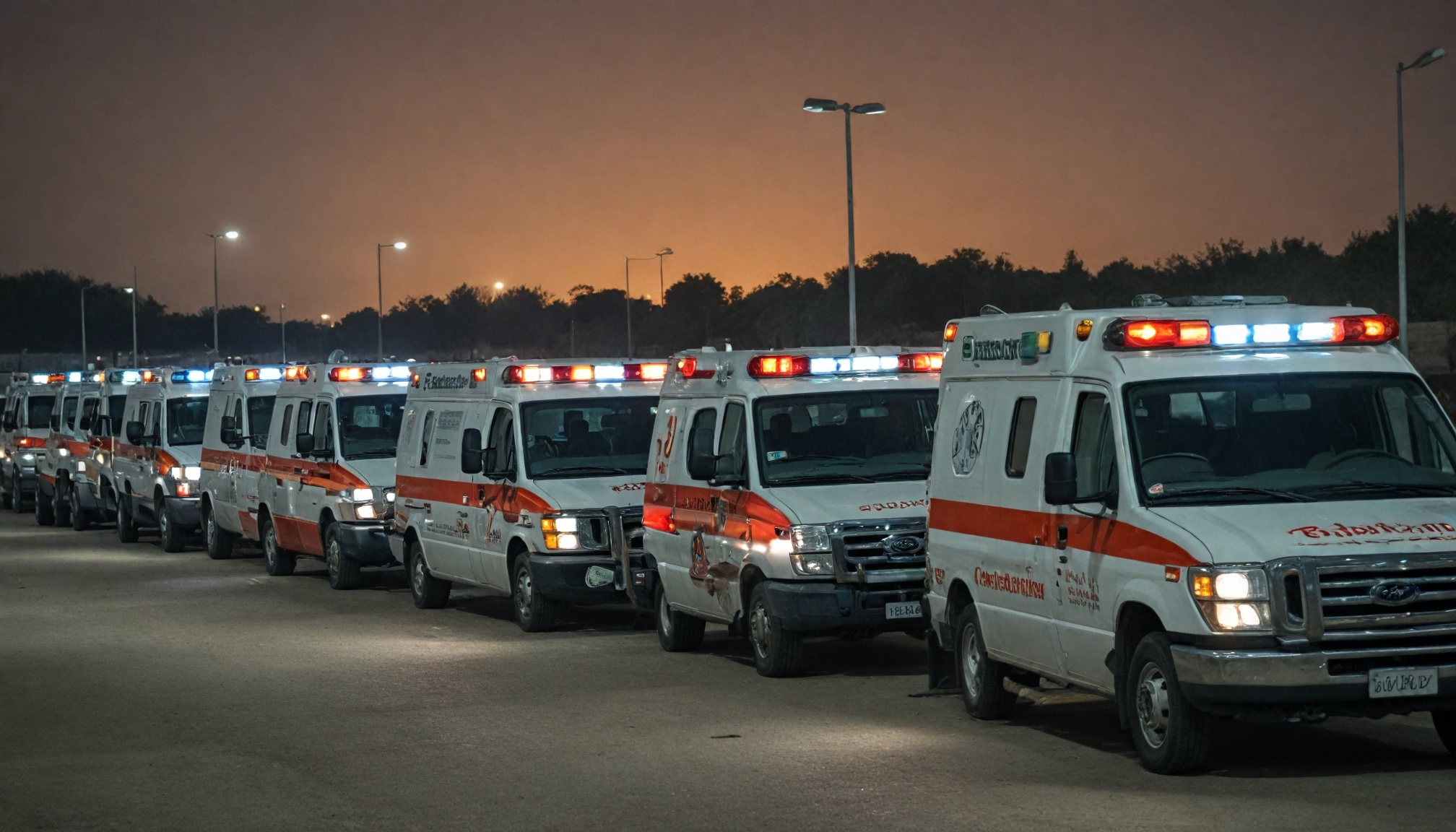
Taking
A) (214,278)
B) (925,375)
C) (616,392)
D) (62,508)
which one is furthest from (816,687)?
(214,278)

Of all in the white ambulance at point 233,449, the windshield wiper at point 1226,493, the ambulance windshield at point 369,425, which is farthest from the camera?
the white ambulance at point 233,449

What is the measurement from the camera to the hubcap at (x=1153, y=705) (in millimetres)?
9158

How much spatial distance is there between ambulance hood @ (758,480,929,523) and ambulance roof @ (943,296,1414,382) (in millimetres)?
2976

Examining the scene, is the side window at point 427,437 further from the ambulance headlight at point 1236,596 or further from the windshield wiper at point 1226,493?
the ambulance headlight at point 1236,596

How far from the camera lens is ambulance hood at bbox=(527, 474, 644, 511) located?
16469 millimetres

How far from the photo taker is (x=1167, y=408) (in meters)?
9.71

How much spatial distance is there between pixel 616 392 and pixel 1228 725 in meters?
8.03

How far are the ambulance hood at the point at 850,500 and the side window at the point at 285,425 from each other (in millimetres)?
11000

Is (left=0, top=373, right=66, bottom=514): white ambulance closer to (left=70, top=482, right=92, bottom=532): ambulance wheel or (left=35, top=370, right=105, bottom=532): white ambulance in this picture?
(left=35, top=370, right=105, bottom=532): white ambulance

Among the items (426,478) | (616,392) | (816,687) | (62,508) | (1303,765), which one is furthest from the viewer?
(62,508)

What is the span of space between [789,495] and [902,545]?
0.95 meters

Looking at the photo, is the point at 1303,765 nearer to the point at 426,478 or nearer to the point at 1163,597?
the point at 1163,597

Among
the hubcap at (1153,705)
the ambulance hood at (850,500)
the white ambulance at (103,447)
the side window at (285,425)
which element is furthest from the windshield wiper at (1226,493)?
the white ambulance at (103,447)

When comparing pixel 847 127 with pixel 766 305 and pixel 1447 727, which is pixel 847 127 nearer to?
pixel 1447 727
